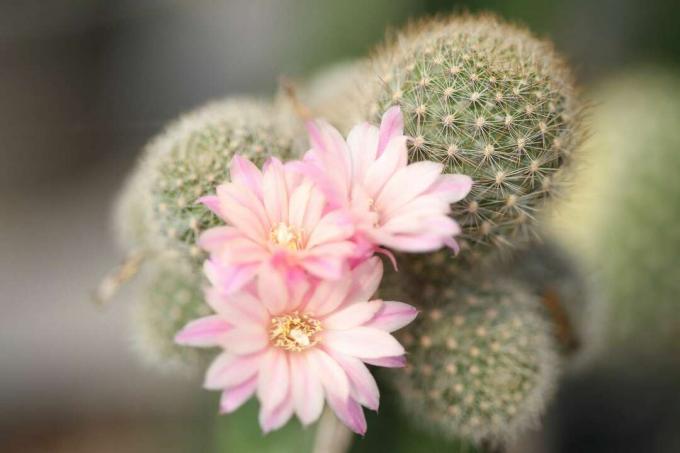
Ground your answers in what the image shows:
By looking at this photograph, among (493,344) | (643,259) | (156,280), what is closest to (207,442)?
(156,280)

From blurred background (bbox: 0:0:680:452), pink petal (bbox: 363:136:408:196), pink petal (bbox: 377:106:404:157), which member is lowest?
blurred background (bbox: 0:0:680:452)

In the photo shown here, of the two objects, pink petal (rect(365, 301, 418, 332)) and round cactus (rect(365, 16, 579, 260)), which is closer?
pink petal (rect(365, 301, 418, 332))

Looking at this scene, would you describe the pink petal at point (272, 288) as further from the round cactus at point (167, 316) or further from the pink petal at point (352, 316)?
the round cactus at point (167, 316)

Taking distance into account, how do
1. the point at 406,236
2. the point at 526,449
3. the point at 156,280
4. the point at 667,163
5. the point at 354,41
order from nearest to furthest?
the point at 406,236 → the point at 156,280 → the point at 526,449 → the point at 667,163 → the point at 354,41

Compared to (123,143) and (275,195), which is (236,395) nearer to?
(275,195)

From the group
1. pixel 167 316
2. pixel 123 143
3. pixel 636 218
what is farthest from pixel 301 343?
pixel 123 143

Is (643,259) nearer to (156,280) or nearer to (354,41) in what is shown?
(354,41)

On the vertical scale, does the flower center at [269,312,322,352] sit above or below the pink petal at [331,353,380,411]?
above

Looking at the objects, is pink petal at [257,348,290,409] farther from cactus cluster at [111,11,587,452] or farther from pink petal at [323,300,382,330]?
cactus cluster at [111,11,587,452]

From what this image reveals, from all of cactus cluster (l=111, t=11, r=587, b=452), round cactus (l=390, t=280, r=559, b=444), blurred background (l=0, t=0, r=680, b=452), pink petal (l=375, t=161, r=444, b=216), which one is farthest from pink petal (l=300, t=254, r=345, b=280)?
blurred background (l=0, t=0, r=680, b=452)
